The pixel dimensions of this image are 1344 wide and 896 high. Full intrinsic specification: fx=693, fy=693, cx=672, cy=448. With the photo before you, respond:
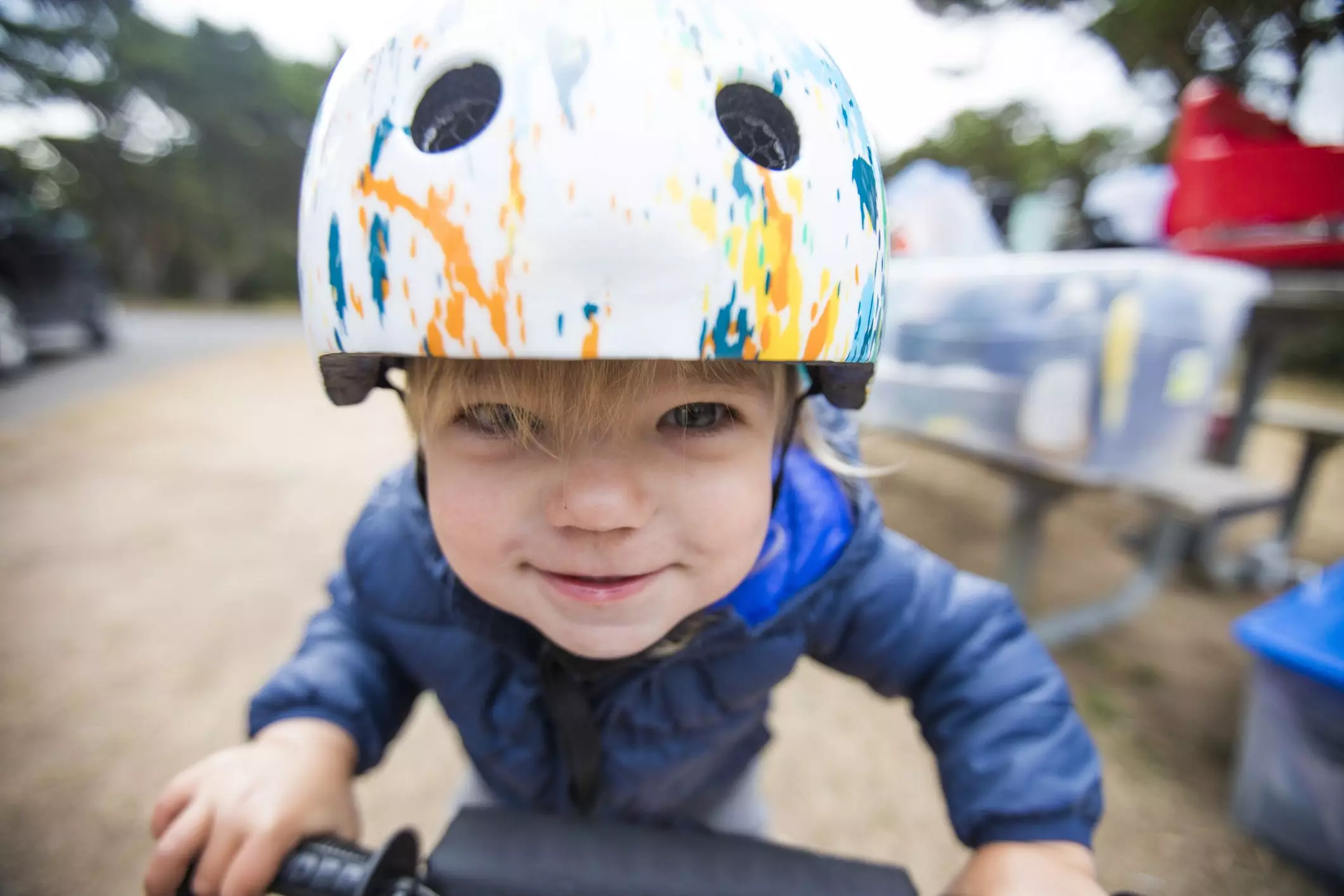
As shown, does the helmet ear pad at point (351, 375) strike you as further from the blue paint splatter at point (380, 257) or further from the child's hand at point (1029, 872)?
the child's hand at point (1029, 872)

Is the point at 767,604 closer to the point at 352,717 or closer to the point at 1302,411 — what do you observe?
the point at 352,717

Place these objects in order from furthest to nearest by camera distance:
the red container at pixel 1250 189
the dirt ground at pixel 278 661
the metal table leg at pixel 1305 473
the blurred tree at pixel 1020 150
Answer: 1. the blurred tree at pixel 1020 150
2. the metal table leg at pixel 1305 473
3. the red container at pixel 1250 189
4. the dirt ground at pixel 278 661

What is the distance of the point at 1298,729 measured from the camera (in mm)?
1319

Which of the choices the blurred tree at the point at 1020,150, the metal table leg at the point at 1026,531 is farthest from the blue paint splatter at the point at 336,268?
the blurred tree at the point at 1020,150

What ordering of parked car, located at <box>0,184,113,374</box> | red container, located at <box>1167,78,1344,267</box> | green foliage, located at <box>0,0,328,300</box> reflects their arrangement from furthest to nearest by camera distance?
green foliage, located at <box>0,0,328,300</box> → parked car, located at <box>0,184,113,374</box> → red container, located at <box>1167,78,1344,267</box>

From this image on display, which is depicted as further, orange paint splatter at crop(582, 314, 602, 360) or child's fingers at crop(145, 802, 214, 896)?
child's fingers at crop(145, 802, 214, 896)

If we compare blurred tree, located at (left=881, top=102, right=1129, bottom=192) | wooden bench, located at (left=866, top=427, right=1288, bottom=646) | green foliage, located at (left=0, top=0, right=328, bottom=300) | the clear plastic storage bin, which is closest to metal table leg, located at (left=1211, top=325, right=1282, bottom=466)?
the clear plastic storage bin

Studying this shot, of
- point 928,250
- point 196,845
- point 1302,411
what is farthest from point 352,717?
point 1302,411

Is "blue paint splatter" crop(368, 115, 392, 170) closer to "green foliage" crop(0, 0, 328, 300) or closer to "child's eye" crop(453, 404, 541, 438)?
"child's eye" crop(453, 404, 541, 438)

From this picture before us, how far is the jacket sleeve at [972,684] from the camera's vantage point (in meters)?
0.69

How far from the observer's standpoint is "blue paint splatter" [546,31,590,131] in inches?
18.8

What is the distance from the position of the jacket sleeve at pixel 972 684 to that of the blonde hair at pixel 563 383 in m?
0.33

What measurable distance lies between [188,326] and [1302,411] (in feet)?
40.2

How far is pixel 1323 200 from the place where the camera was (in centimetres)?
193
